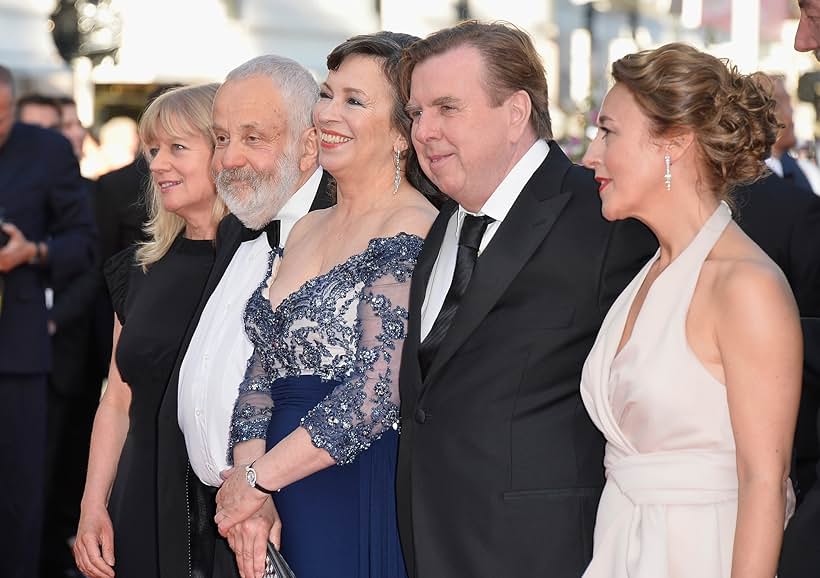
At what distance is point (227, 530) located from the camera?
344cm

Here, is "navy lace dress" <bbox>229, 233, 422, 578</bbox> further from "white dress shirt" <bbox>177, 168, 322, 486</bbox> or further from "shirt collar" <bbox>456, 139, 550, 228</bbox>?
"shirt collar" <bbox>456, 139, 550, 228</bbox>

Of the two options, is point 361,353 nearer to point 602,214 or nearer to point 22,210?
point 602,214

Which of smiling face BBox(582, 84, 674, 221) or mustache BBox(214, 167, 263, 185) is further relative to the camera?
mustache BBox(214, 167, 263, 185)

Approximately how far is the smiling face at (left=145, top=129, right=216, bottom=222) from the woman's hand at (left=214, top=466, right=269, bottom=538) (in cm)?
118

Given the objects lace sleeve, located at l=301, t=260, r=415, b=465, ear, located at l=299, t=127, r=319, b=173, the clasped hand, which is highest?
ear, located at l=299, t=127, r=319, b=173

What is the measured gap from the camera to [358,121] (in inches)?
136

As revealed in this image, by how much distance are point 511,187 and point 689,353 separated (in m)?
0.71

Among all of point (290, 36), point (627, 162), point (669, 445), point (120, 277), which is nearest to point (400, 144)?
point (627, 162)

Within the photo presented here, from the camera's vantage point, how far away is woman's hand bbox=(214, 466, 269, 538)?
11.0 ft

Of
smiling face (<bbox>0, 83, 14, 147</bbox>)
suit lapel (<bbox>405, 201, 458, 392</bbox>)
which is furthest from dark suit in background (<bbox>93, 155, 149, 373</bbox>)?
suit lapel (<bbox>405, 201, 458, 392</bbox>)

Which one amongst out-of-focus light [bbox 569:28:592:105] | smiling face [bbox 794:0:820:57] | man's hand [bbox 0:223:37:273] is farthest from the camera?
out-of-focus light [bbox 569:28:592:105]

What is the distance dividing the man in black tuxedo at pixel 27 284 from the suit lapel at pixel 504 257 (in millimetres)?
3392

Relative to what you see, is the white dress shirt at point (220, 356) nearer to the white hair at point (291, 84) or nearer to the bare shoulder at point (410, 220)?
the white hair at point (291, 84)

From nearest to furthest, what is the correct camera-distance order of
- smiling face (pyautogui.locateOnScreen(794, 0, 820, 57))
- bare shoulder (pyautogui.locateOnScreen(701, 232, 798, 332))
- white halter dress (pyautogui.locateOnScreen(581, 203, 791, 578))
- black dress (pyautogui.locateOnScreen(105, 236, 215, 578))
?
bare shoulder (pyautogui.locateOnScreen(701, 232, 798, 332))
white halter dress (pyautogui.locateOnScreen(581, 203, 791, 578))
smiling face (pyautogui.locateOnScreen(794, 0, 820, 57))
black dress (pyautogui.locateOnScreen(105, 236, 215, 578))
